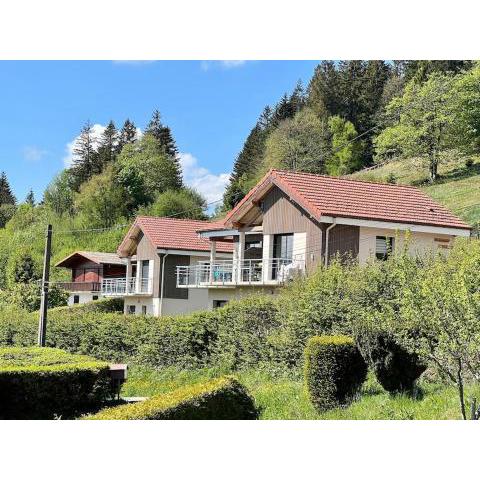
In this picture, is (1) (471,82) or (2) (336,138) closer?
(1) (471,82)

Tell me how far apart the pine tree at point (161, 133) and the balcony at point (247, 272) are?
1692 centimetres

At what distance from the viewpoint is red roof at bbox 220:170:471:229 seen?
25.4 metres

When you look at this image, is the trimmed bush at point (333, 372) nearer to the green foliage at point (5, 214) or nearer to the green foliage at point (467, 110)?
the green foliage at point (467, 110)

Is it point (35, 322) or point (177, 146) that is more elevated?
point (177, 146)

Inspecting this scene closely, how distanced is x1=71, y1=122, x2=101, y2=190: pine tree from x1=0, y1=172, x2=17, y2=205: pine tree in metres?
18.8

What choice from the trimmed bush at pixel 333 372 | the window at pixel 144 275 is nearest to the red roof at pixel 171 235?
the window at pixel 144 275

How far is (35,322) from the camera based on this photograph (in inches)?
1176

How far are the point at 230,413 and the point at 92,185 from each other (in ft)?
99.8

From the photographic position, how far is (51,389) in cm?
1716

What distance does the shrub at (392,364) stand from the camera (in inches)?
574

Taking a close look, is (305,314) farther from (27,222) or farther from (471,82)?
(471,82)
